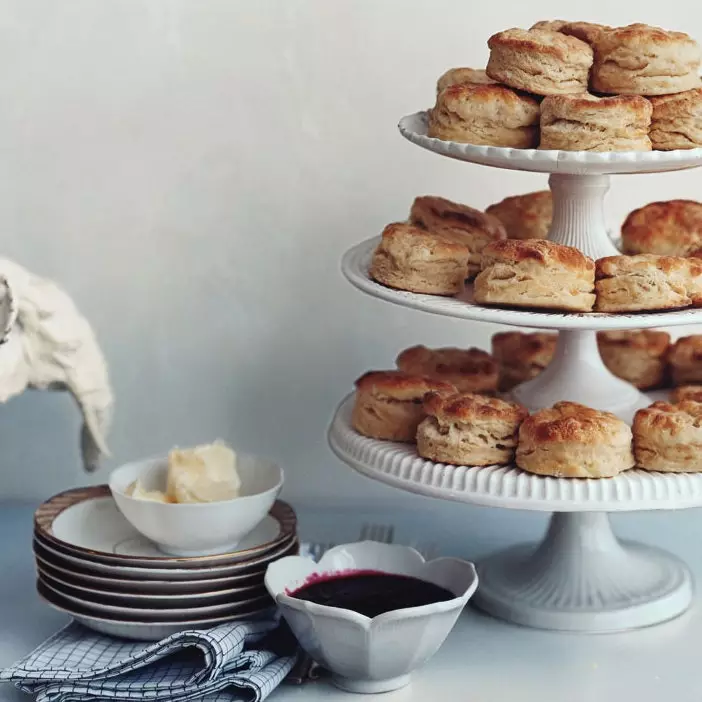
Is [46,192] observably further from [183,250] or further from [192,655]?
[192,655]

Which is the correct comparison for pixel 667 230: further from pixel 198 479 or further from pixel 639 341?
pixel 198 479

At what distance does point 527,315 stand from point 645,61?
11.1 inches

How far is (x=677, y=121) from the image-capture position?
1293mm

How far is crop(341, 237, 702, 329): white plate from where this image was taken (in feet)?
4.10

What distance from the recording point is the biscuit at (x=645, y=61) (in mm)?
1296

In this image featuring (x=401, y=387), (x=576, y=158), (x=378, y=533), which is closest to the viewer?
(x=576, y=158)

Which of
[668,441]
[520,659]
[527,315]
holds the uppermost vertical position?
[527,315]

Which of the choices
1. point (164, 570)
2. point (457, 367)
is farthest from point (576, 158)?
point (164, 570)

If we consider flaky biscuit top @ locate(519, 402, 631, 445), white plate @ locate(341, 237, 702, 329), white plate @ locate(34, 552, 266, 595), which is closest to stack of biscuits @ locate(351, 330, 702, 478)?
flaky biscuit top @ locate(519, 402, 631, 445)

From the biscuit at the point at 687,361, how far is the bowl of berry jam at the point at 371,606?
1.34 feet

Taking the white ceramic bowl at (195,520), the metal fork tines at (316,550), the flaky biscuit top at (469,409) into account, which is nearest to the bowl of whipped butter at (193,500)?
the white ceramic bowl at (195,520)

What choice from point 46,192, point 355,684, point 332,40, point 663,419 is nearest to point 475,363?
point 663,419

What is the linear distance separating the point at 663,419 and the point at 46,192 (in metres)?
0.93

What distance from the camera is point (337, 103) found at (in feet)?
5.94
